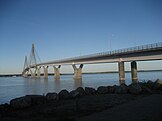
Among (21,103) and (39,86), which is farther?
(39,86)

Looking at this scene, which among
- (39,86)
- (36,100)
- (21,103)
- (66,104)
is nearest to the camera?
(21,103)

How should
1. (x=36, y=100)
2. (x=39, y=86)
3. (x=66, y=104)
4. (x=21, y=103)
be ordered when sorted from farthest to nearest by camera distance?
(x=39, y=86) → (x=36, y=100) → (x=66, y=104) → (x=21, y=103)

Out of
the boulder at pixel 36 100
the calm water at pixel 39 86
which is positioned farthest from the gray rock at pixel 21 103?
the calm water at pixel 39 86

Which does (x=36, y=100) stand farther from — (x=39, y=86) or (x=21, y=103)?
(x=39, y=86)

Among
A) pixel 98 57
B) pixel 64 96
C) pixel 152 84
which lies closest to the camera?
pixel 64 96

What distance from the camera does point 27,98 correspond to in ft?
49.8

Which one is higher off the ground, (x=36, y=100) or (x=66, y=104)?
(x=36, y=100)

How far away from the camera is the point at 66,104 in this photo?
14.5 m

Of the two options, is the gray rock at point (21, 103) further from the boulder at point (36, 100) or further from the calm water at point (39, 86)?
the calm water at point (39, 86)

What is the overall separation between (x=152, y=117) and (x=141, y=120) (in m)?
0.66

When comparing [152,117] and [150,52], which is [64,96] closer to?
[152,117]

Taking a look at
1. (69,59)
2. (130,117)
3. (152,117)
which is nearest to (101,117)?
(130,117)

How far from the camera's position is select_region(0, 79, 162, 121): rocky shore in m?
11.4

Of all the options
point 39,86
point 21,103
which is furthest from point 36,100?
point 39,86
